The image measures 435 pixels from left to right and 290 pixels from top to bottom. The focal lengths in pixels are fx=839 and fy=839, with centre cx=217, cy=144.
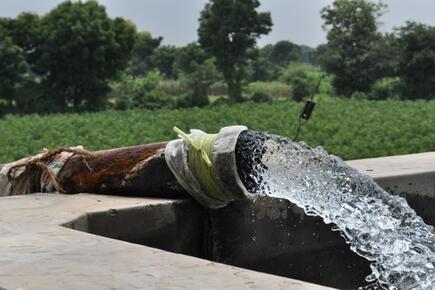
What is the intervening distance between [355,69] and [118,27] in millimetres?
11054

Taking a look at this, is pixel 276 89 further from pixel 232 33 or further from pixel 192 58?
pixel 232 33

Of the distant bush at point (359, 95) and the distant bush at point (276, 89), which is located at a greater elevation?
the distant bush at point (276, 89)

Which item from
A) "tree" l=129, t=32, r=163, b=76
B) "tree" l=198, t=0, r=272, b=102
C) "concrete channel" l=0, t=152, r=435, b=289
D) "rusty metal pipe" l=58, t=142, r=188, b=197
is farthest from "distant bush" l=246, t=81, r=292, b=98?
"rusty metal pipe" l=58, t=142, r=188, b=197

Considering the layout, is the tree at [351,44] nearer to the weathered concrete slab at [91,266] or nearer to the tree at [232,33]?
the tree at [232,33]

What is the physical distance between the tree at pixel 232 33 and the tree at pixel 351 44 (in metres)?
3.28

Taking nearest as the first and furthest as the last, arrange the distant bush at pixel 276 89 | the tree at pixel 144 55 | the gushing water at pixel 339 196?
the gushing water at pixel 339 196 < the distant bush at pixel 276 89 < the tree at pixel 144 55

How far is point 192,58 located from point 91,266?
1591 inches

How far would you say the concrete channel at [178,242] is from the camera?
213 cm

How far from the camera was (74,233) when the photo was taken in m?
2.75

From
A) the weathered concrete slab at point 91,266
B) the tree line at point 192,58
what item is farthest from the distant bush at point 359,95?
the weathered concrete slab at point 91,266

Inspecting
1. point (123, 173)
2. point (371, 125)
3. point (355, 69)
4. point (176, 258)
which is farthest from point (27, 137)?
point (355, 69)

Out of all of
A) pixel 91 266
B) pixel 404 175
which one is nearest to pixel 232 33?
pixel 404 175

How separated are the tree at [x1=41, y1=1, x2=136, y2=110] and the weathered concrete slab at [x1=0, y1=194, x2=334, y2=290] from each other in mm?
27247

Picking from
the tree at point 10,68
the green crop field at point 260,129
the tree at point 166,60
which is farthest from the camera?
the tree at point 166,60
